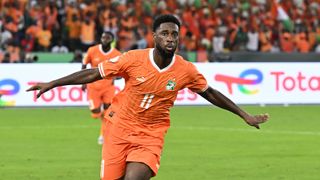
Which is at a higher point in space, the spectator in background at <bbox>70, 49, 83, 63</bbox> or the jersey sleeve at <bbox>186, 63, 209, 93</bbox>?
the jersey sleeve at <bbox>186, 63, 209, 93</bbox>

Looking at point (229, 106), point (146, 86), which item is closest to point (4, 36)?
point (229, 106)

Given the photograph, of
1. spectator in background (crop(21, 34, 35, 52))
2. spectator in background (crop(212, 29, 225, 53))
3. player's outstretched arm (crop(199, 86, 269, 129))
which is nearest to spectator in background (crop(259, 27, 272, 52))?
spectator in background (crop(212, 29, 225, 53))

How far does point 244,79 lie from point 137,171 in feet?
56.1

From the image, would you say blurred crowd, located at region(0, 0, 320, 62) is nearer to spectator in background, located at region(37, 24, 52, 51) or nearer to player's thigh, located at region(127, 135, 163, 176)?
spectator in background, located at region(37, 24, 52, 51)

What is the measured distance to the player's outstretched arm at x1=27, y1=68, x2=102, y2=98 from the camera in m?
8.51

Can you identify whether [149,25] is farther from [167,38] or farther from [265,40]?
[167,38]

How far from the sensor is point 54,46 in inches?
1168

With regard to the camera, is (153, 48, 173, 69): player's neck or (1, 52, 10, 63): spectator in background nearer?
(153, 48, 173, 69): player's neck

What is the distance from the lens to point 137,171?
8.47m

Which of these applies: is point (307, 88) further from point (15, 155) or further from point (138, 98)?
point (138, 98)

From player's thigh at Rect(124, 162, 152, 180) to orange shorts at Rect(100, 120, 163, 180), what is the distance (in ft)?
0.12

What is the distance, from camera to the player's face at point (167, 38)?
27.7ft

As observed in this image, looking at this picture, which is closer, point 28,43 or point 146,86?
point 146,86

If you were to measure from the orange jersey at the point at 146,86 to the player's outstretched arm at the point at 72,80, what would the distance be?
0.28 feet
